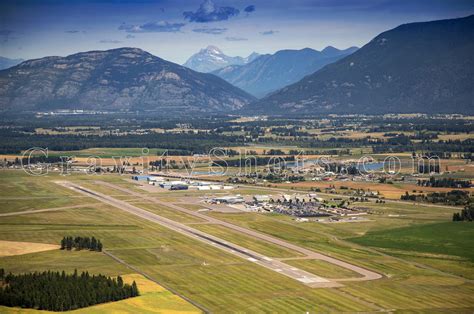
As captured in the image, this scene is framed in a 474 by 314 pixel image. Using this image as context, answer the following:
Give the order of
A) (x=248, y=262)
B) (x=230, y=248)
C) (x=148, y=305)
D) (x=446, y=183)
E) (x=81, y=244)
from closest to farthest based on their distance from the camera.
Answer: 1. (x=148, y=305)
2. (x=248, y=262)
3. (x=81, y=244)
4. (x=230, y=248)
5. (x=446, y=183)

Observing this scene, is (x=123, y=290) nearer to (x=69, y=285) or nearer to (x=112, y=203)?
(x=69, y=285)

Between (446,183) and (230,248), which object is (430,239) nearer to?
(230,248)

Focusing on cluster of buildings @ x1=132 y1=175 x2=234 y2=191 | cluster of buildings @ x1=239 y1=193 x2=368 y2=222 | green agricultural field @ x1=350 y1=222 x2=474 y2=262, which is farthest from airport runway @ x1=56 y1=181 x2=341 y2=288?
cluster of buildings @ x1=132 y1=175 x2=234 y2=191

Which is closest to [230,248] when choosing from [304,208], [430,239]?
[430,239]

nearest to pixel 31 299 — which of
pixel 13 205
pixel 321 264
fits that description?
pixel 321 264

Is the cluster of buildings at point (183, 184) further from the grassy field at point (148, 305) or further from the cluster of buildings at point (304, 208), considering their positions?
the grassy field at point (148, 305)
